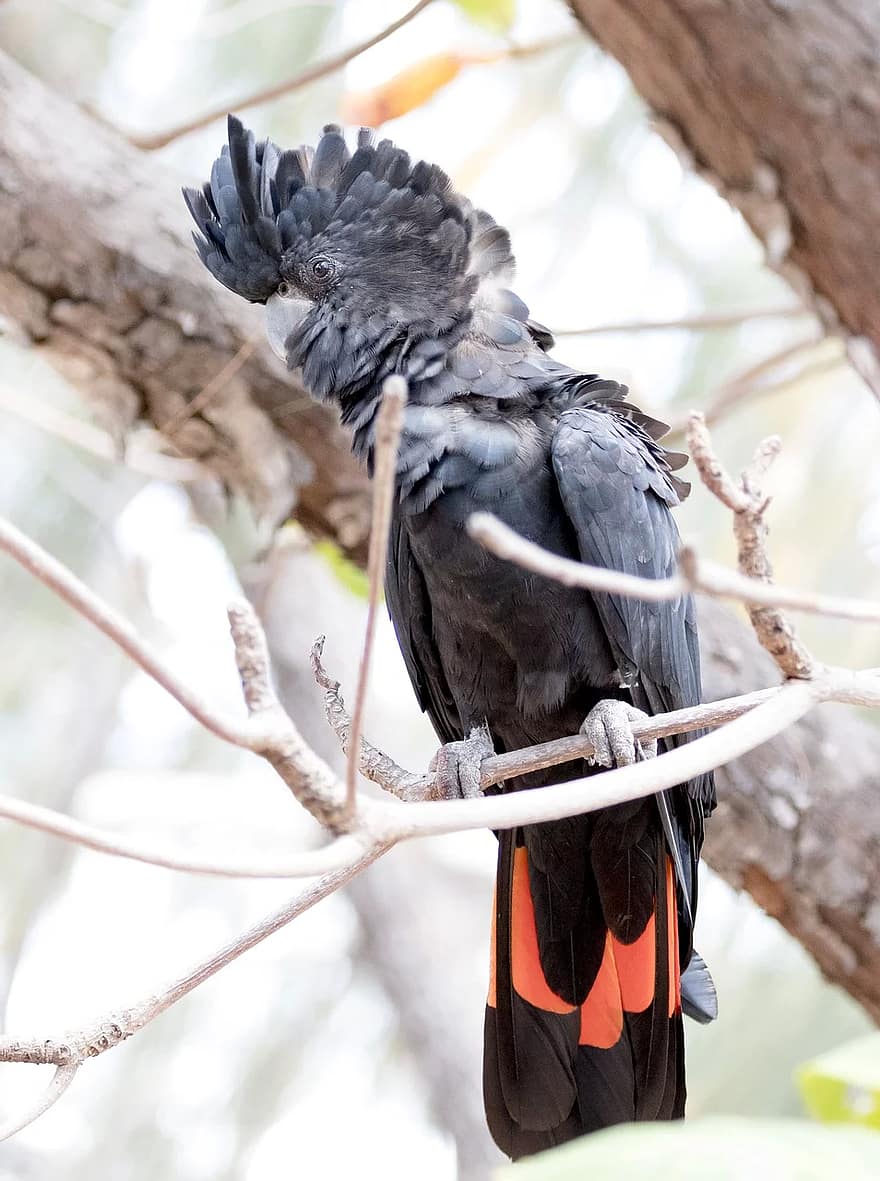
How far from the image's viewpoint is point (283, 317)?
207cm

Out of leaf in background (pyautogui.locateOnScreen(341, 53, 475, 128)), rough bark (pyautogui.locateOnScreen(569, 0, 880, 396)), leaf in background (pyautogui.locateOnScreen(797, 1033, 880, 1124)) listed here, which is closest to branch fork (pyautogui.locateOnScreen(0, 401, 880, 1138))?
leaf in background (pyautogui.locateOnScreen(797, 1033, 880, 1124))

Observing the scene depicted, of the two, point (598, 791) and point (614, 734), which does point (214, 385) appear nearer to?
point (614, 734)

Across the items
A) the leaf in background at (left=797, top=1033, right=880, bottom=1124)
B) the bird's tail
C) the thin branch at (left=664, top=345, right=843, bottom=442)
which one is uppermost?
the thin branch at (left=664, top=345, right=843, bottom=442)

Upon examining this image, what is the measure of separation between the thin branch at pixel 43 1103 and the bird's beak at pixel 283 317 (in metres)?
1.25

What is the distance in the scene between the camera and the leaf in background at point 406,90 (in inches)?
109

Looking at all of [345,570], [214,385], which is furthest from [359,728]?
[345,570]

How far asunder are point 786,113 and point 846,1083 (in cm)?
159

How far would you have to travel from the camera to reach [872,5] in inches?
80.9

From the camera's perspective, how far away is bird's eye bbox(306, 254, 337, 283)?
201 centimetres

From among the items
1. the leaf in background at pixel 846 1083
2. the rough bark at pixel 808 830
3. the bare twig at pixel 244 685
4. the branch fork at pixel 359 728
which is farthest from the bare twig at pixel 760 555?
the rough bark at pixel 808 830

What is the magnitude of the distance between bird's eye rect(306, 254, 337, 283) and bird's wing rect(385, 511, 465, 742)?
0.43 m

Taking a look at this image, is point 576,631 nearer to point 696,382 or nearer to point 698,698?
point 698,698

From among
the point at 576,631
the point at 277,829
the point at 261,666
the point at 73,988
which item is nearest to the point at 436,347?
the point at 576,631

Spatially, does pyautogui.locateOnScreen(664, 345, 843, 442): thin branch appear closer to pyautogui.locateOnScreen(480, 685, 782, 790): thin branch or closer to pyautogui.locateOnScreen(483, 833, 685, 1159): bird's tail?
pyautogui.locateOnScreen(483, 833, 685, 1159): bird's tail
